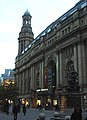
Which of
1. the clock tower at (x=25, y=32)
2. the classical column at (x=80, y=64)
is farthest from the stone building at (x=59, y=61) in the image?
the clock tower at (x=25, y=32)

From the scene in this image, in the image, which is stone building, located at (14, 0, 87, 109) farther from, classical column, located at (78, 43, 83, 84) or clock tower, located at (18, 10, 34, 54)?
clock tower, located at (18, 10, 34, 54)

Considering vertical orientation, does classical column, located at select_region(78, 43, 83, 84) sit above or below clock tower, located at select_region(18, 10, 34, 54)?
below

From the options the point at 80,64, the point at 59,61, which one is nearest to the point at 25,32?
the point at 59,61

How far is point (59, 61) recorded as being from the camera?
8231 centimetres

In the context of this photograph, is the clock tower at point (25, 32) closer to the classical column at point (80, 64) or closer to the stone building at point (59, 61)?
the stone building at point (59, 61)

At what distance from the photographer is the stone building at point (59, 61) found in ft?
230

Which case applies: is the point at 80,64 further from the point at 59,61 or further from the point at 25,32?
the point at 25,32

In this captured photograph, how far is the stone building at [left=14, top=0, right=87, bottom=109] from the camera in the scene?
70.2 m

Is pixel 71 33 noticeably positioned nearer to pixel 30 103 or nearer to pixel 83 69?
pixel 83 69

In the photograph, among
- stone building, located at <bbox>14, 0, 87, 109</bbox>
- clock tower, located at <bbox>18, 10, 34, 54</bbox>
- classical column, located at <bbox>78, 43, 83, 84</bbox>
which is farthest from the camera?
clock tower, located at <bbox>18, 10, 34, 54</bbox>

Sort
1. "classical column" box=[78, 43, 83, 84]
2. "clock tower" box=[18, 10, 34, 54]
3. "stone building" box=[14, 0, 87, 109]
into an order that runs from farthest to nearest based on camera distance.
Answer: "clock tower" box=[18, 10, 34, 54] → "stone building" box=[14, 0, 87, 109] → "classical column" box=[78, 43, 83, 84]

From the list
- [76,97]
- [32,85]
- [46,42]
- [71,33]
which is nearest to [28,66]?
[32,85]

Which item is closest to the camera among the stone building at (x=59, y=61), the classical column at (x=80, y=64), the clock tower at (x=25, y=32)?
the classical column at (x=80, y=64)

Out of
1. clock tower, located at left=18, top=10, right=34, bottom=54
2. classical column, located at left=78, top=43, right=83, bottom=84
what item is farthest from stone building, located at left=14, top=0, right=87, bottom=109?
clock tower, located at left=18, top=10, right=34, bottom=54
